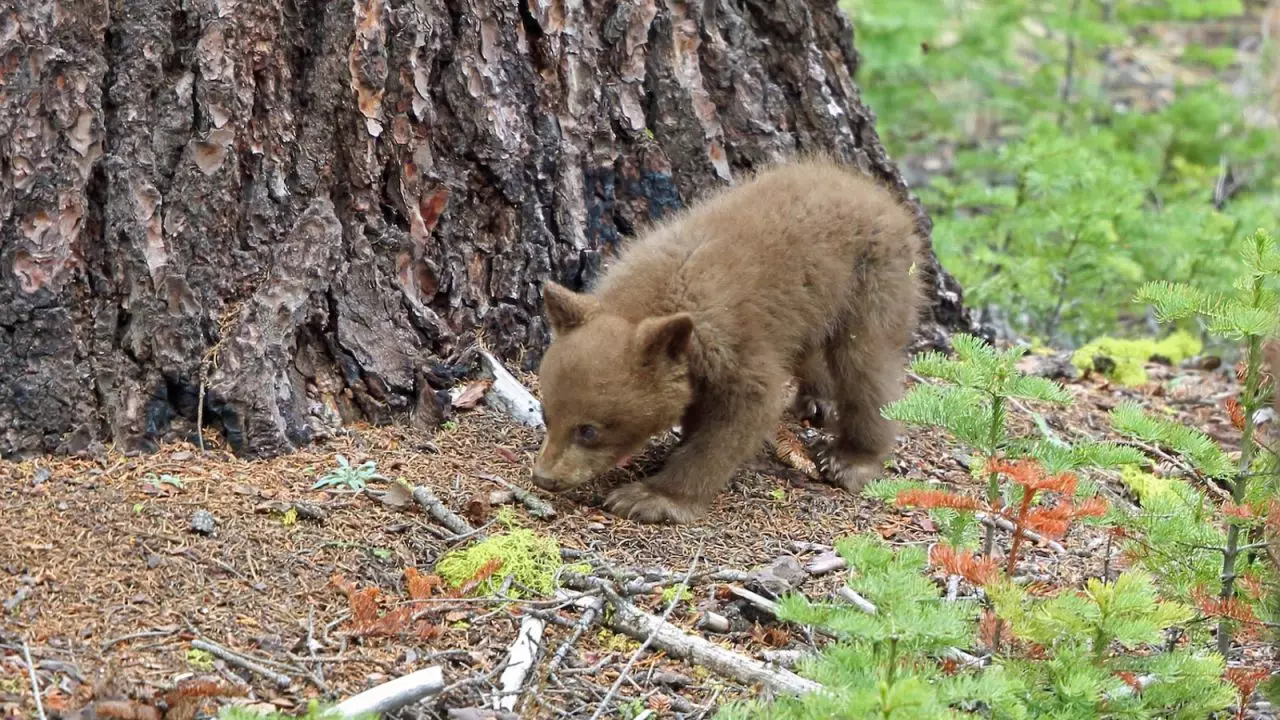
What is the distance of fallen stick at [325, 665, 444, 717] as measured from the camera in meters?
3.32

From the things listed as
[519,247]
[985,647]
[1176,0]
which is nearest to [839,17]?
[519,247]

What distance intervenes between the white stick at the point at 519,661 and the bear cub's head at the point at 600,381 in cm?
92

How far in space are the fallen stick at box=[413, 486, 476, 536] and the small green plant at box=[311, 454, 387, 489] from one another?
0.61ft

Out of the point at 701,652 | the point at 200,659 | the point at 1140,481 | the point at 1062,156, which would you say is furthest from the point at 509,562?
the point at 1062,156

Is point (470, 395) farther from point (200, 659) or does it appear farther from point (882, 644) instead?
point (882, 644)

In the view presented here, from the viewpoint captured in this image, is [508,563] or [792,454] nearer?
[508,563]

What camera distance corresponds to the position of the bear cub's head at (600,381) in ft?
16.0

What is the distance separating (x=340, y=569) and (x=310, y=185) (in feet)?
4.80

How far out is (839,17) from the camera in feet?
21.6

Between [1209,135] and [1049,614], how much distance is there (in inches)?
350

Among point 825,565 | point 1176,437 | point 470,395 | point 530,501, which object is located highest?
point 1176,437

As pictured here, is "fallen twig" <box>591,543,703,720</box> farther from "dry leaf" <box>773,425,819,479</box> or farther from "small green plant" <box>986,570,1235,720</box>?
"dry leaf" <box>773,425,819,479</box>

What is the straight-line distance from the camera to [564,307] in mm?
5008

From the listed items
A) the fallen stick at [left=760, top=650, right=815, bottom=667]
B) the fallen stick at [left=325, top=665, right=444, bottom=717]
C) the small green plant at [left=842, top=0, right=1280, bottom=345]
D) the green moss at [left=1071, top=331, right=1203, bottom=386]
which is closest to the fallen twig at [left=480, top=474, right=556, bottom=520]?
the fallen stick at [left=760, top=650, right=815, bottom=667]
